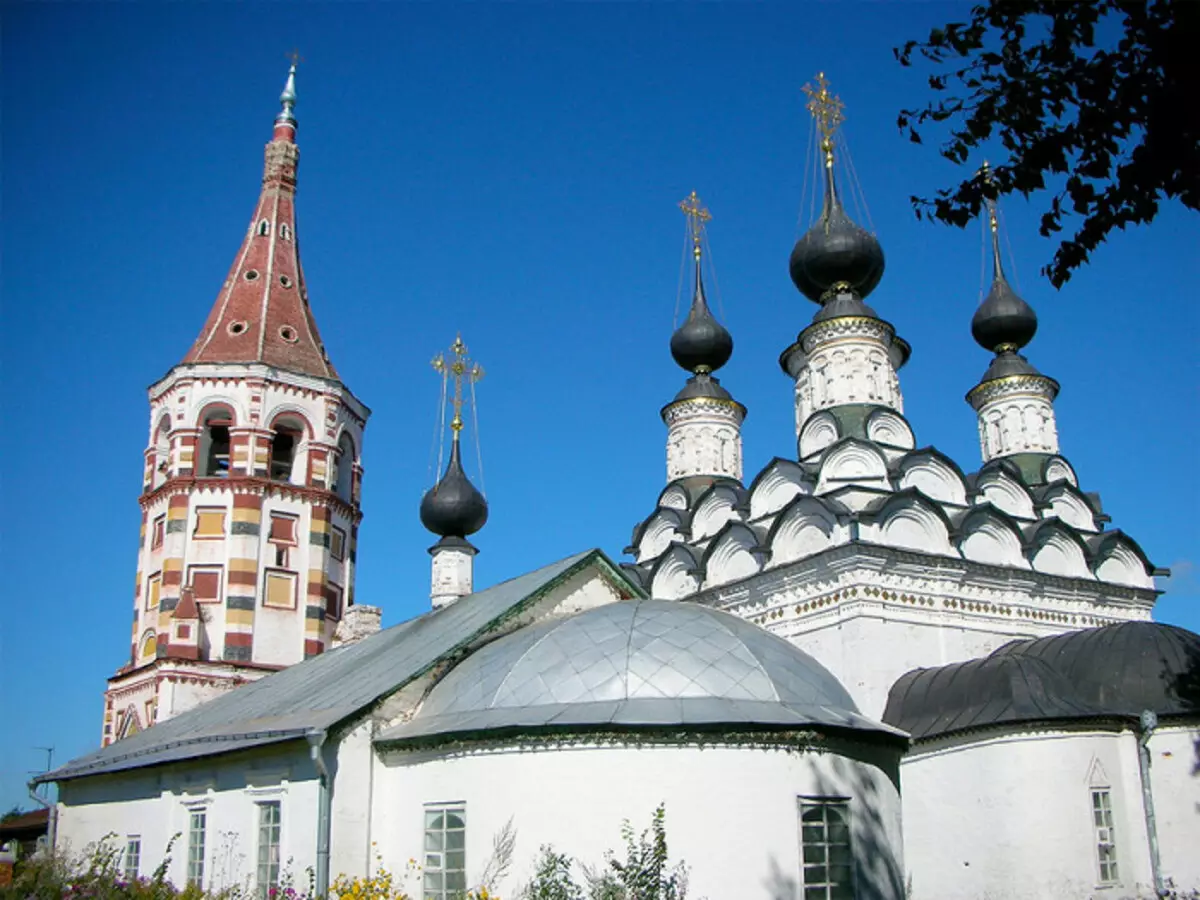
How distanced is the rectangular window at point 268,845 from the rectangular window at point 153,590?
36.2 feet

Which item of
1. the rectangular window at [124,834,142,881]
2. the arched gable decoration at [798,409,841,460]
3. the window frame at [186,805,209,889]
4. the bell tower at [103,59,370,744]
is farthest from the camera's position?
the bell tower at [103,59,370,744]

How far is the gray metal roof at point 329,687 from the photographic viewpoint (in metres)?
9.28

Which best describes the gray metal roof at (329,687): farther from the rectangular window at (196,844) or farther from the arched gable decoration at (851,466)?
the arched gable decoration at (851,466)

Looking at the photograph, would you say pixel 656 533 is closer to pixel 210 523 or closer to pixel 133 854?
pixel 210 523

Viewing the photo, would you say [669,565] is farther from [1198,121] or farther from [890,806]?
[1198,121]

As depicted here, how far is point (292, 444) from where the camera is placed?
68.0 ft

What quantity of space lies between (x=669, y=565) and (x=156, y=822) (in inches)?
360

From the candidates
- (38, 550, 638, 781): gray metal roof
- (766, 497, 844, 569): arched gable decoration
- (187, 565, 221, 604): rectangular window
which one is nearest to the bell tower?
(187, 565, 221, 604): rectangular window

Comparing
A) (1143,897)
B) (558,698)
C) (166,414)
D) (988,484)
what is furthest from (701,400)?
Answer: (558,698)

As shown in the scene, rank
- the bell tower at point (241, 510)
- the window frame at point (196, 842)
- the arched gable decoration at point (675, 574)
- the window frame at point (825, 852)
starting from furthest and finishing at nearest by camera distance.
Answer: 1. the bell tower at point (241, 510)
2. the arched gable decoration at point (675, 574)
3. the window frame at point (196, 842)
4. the window frame at point (825, 852)

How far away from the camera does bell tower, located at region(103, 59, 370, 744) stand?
18891mm

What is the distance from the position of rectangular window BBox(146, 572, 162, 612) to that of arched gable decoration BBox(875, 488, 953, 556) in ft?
38.5

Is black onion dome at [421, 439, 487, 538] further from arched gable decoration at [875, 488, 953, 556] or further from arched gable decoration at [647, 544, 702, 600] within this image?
arched gable decoration at [875, 488, 953, 556]

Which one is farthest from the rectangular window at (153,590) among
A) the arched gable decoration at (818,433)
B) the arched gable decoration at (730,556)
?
the arched gable decoration at (818,433)
